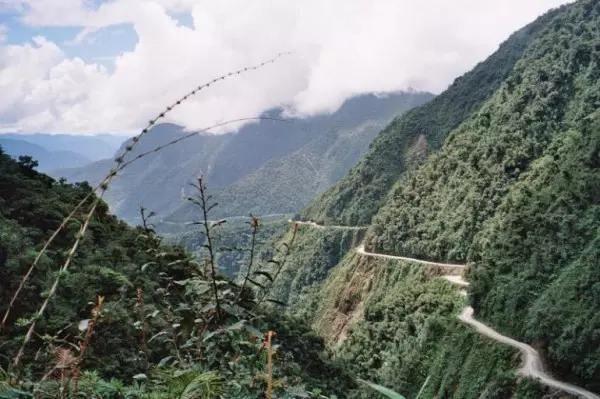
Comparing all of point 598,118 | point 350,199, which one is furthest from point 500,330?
point 350,199

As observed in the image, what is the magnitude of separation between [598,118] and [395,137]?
60.3 metres

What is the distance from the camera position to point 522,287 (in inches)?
1455

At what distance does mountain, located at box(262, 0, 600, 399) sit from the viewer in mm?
32656

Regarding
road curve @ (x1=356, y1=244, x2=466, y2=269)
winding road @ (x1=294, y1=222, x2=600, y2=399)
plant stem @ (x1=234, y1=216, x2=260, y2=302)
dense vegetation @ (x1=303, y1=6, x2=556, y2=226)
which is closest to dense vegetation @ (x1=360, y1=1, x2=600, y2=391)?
winding road @ (x1=294, y1=222, x2=600, y2=399)

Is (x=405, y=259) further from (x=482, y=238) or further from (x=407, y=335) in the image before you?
(x=407, y=335)

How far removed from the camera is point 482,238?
52719 millimetres

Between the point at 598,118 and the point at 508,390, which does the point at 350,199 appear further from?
the point at 508,390

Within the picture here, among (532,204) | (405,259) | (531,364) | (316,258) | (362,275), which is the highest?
(532,204)

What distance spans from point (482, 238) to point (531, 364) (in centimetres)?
2338

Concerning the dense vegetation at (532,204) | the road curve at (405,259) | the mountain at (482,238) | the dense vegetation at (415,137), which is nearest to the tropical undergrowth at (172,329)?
the mountain at (482,238)

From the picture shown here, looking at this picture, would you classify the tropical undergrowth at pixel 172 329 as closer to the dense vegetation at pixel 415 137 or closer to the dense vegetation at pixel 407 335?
the dense vegetation at pixel 407 335

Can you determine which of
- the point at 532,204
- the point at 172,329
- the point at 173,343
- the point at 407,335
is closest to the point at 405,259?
the point at 407,335

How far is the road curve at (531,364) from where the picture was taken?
26.4 m

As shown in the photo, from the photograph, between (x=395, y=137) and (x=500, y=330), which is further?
(x=395, y=137)
